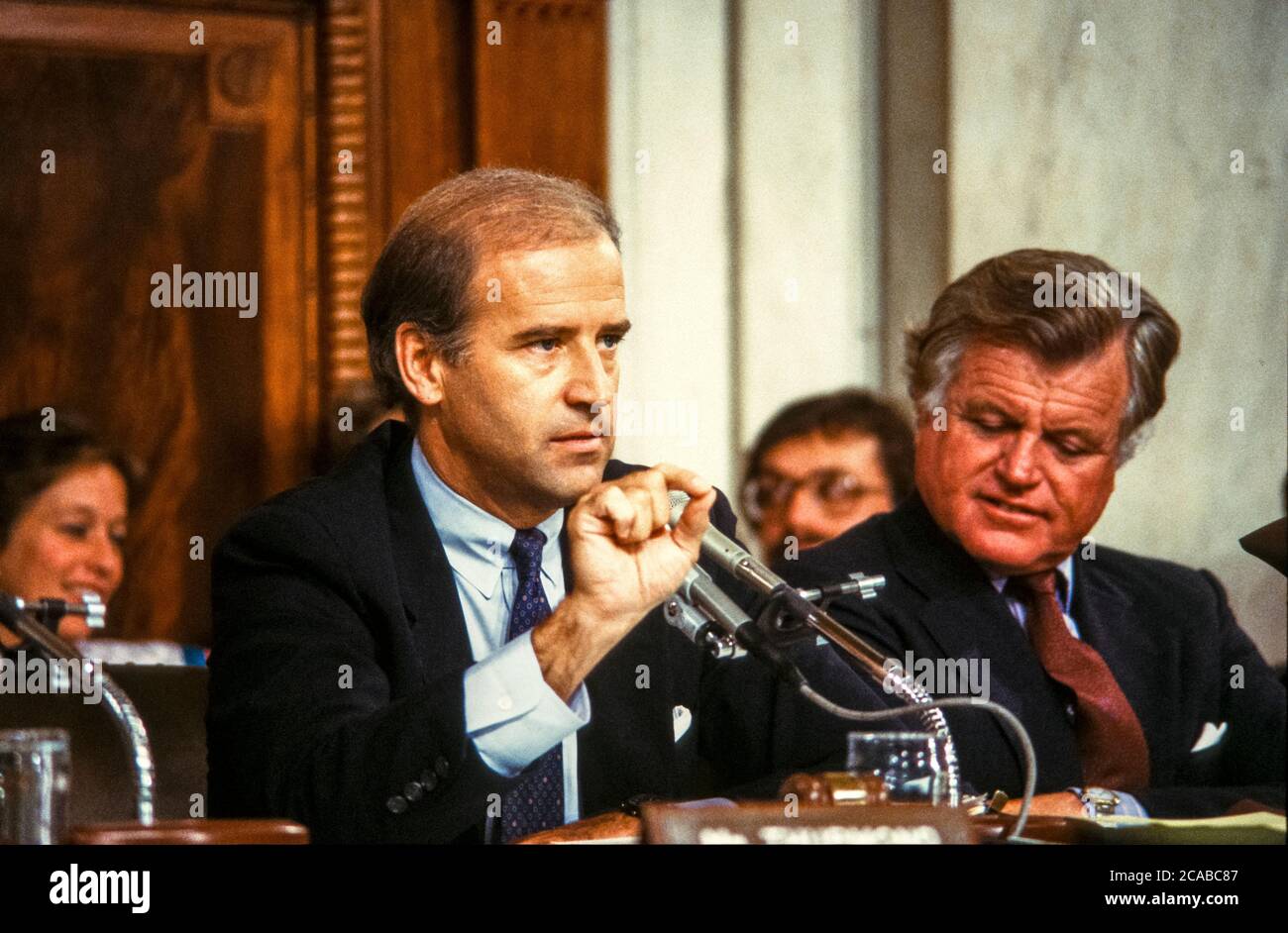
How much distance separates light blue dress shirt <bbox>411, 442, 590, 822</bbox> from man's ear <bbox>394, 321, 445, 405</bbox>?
75 mm

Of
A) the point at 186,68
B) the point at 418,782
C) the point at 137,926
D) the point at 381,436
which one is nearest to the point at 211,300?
the point at 186,68

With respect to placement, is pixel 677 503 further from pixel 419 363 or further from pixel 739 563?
pixel 419 363

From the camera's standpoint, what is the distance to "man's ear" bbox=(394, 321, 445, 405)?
2.53 metres

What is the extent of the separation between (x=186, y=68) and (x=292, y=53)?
0.75 feet

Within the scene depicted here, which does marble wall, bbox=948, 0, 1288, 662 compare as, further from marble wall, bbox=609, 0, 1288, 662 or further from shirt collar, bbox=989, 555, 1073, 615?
shirt collar, bbox=989, 555, 1073, 615

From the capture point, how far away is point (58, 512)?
362 cm

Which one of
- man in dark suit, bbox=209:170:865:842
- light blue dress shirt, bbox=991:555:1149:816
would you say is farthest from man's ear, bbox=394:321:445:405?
light blue dress shirt, bbox=991:555:1149:816

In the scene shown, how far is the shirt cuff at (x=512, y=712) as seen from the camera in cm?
196

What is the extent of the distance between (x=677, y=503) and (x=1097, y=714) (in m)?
0.86

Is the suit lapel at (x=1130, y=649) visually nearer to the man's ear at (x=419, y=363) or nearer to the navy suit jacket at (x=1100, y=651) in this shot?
the navy suit jacket at (x=1100, y=651)

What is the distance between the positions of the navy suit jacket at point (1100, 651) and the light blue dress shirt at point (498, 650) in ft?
1.60

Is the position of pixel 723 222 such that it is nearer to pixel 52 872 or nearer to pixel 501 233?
pixel 501 233

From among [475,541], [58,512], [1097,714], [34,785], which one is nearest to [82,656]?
[34,785]

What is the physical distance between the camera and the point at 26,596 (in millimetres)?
3480
